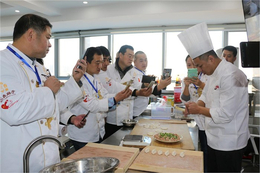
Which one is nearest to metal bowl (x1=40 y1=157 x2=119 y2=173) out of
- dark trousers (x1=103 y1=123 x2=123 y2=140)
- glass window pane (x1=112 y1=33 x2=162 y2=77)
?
dark trousers (x1=103 y1=123 x2=123 y2=140)

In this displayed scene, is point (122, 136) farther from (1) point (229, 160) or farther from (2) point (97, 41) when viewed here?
(2) point (97, 41)

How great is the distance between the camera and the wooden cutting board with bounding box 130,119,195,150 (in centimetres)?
151

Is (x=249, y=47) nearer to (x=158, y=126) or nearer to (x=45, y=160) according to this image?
(x=45, y=160)

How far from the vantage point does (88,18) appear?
4.90 meters

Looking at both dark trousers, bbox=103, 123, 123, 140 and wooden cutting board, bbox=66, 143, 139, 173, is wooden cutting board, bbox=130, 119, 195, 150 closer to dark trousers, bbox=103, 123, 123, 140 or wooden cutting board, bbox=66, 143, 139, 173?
wooden cutting board, bbox=66, 143, 139, 173

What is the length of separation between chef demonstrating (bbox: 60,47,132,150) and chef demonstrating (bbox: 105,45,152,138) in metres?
0.57

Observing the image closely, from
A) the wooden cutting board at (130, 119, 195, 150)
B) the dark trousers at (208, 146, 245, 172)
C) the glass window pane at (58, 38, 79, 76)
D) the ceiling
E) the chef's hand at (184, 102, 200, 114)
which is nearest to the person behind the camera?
the wooden cutting board at (130, 119, 195, 150)

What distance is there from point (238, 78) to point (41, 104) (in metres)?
1.36

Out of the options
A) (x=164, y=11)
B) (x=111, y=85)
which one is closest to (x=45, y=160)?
(x=111, y=85)

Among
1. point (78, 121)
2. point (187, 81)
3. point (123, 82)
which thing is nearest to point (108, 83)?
point (123, 82)

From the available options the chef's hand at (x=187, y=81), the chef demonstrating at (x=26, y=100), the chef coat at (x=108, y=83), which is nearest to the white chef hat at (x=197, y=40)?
the chef's hand at (x=187, y=81)

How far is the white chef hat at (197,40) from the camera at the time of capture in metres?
1.81

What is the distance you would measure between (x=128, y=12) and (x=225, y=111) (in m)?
3.63

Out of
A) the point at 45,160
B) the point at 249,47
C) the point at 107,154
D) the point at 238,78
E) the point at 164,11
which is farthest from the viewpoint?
the point at 164,11
